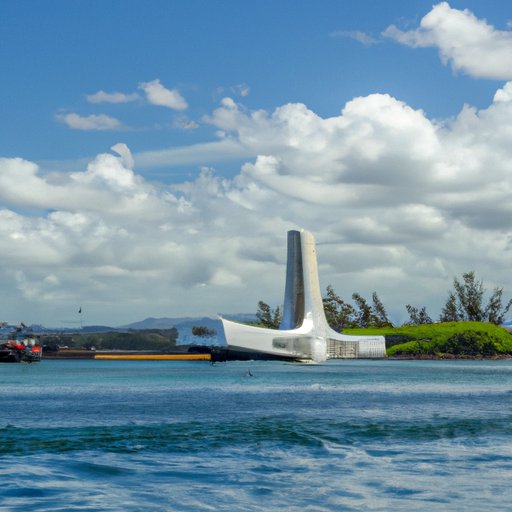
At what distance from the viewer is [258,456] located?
29312 millimetres

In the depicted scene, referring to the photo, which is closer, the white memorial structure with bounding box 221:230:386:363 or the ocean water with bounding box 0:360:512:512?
the ocean water with bounding box 0:360:512:512

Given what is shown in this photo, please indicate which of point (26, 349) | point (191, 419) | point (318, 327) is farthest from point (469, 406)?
point (26, 349)

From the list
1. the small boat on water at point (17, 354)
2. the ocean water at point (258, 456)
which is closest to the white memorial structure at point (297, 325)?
the small boat on water at point (17, 354)

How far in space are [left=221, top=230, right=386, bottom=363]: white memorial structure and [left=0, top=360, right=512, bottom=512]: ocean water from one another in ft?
321

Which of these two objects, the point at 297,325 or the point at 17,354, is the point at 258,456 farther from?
the point at 17,354

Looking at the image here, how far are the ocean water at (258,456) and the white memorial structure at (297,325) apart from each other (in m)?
97.9

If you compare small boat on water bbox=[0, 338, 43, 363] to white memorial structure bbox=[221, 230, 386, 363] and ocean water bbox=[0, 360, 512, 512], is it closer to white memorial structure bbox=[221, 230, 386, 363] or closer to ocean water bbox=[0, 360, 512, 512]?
white memorial structure bbox=[221, 230, 386, 363]

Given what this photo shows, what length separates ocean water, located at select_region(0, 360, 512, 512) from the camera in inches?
843

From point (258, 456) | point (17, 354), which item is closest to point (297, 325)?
point (17, 354)

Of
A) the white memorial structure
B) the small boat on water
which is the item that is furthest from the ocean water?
the small boat on water

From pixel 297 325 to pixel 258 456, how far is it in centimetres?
12972

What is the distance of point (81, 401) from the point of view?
197 feet

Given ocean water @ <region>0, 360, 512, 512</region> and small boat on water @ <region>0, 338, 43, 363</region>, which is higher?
small boat on water @ <region>0, 338, 43, 363</region>

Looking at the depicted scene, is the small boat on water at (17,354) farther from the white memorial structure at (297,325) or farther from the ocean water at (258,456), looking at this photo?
the ocean water at (258,456)
